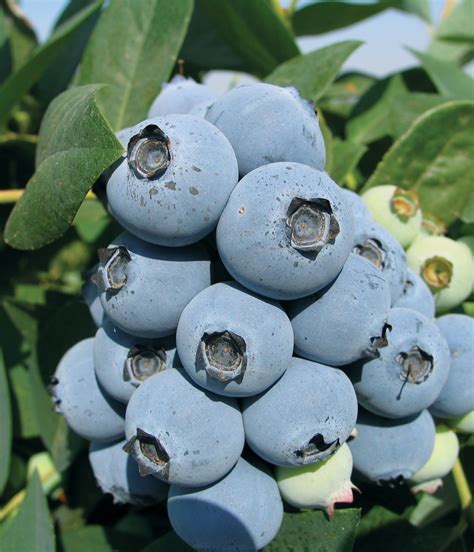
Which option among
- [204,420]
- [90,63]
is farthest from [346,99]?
[204,420]

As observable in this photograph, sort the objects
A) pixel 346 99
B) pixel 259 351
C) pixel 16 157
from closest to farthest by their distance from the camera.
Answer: pixel 259 351, pixel 16 157, pixel 346 99

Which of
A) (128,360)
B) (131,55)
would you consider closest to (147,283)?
(128,360)

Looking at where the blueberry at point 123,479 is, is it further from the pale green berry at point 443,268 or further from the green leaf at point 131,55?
the green leaf at point 131,55

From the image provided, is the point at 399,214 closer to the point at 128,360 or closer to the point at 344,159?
the point at 344,159

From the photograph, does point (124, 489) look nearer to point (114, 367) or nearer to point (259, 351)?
point (114, 367)

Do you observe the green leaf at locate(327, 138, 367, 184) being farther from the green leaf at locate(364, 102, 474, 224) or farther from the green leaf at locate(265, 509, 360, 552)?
the green leaf at locate(265, 509, 360, 552)

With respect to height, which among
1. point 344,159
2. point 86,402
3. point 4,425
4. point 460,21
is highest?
point 460,21
